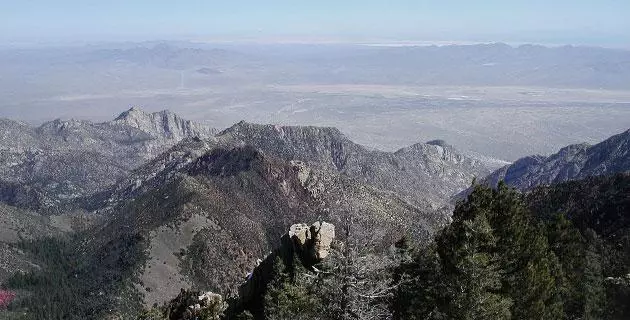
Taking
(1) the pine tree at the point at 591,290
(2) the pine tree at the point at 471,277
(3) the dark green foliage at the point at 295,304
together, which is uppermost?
(2) the pine tree at the point at 471,277

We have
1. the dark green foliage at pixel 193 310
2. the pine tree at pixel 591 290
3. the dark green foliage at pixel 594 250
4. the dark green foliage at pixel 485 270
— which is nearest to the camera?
the dark green foliage at pixel 485 270

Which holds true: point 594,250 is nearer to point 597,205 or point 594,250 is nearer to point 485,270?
point 485,270

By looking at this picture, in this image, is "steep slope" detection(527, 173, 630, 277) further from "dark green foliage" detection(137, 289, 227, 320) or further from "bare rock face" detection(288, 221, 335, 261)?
"dark green foliage" detection(137, 289, 227, 320)

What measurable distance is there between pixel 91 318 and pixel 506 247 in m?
112

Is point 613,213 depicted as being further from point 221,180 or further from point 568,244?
point 221,180

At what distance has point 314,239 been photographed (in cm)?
3881

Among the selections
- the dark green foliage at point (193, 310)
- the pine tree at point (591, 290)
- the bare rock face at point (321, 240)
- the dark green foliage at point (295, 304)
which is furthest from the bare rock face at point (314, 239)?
the pine tree at point (591, 290)

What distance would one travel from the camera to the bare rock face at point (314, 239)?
38.1 meters

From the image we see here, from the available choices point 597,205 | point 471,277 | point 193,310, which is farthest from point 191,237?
point 471,277

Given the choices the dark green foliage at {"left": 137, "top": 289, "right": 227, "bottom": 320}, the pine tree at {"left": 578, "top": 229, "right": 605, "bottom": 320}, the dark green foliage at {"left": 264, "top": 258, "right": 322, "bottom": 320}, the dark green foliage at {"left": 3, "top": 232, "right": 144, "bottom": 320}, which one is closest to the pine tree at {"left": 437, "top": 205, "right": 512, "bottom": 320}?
the dark green foliage at {"left": 264, "top": 258, "right": 322, "bottom": 320}

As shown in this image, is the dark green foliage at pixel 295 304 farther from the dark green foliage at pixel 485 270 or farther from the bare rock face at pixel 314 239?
the dark green foliage at pixel 485 270

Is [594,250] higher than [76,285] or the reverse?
higher

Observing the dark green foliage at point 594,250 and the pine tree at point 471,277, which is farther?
the dark green foliage at point 594,250

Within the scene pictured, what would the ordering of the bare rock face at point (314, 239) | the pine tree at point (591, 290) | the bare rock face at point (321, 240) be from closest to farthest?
the bare rock face at point (321, 240)
the bare rock face at point (314, 239)
the pine tree at point (591, 290)
